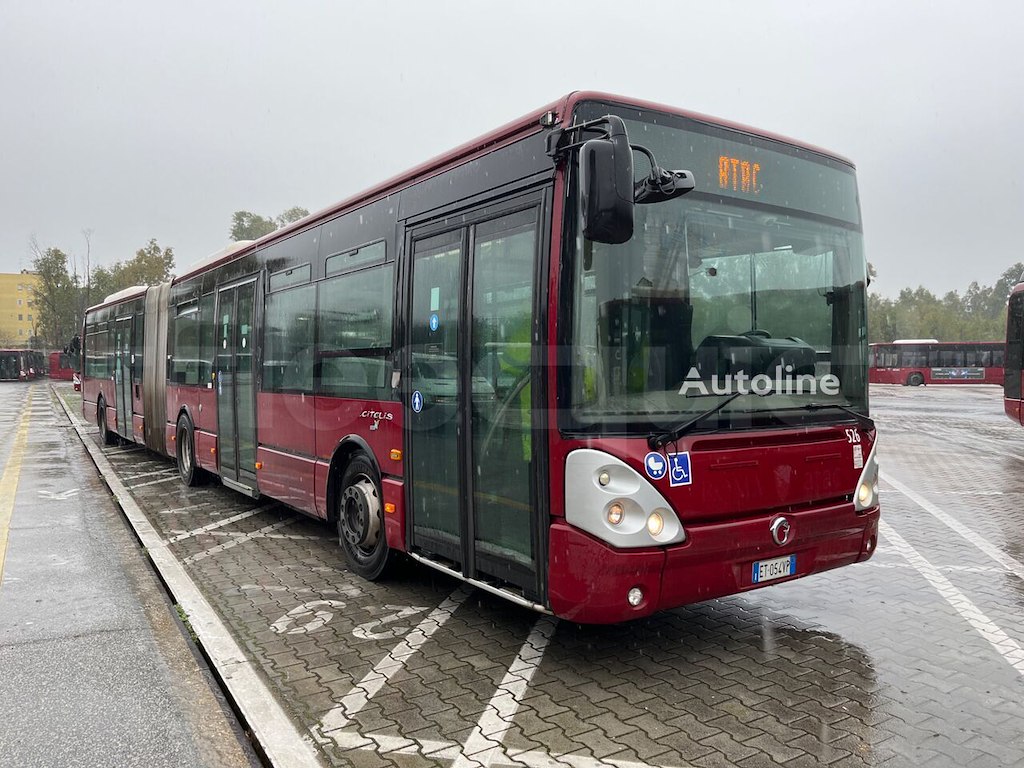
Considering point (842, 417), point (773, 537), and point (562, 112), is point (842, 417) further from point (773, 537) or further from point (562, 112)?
point (562, 112)

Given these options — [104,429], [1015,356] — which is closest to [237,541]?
[104,429]

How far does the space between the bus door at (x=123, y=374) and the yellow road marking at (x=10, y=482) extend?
1.89 metres

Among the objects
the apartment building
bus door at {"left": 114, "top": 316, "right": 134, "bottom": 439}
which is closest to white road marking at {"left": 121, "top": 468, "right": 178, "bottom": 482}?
bus door at {"left": 114, "top": 316, "right": 134, "bottom": 439}

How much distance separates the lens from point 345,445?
6898 millimetres

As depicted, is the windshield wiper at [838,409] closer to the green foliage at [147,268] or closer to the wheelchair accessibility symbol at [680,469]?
the wheelchair accessibility symbol at [680,469]

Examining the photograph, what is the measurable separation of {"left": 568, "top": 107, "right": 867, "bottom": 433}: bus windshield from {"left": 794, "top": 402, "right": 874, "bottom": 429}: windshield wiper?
21 mm

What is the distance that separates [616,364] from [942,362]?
53033 millimetres

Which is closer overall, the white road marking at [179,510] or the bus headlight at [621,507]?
the bus headlight at [621,507]

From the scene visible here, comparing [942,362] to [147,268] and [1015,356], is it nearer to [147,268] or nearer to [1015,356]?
[1015,356]

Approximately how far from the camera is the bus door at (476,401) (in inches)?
184

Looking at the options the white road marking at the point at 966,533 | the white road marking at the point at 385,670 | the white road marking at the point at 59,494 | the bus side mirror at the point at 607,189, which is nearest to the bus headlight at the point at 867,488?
the bus side mirror at the point at 607,189

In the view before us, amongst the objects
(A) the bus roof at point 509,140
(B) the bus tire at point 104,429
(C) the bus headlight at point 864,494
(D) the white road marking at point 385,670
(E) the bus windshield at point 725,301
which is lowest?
(D) the white road marking at point 385,670

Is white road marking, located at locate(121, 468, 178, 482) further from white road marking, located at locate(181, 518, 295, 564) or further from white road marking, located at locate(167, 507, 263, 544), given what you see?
white road marking, located at locate(181, 518, 295, 564)

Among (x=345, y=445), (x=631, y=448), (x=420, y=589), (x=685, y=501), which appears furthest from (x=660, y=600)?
(x=345, y=445)
